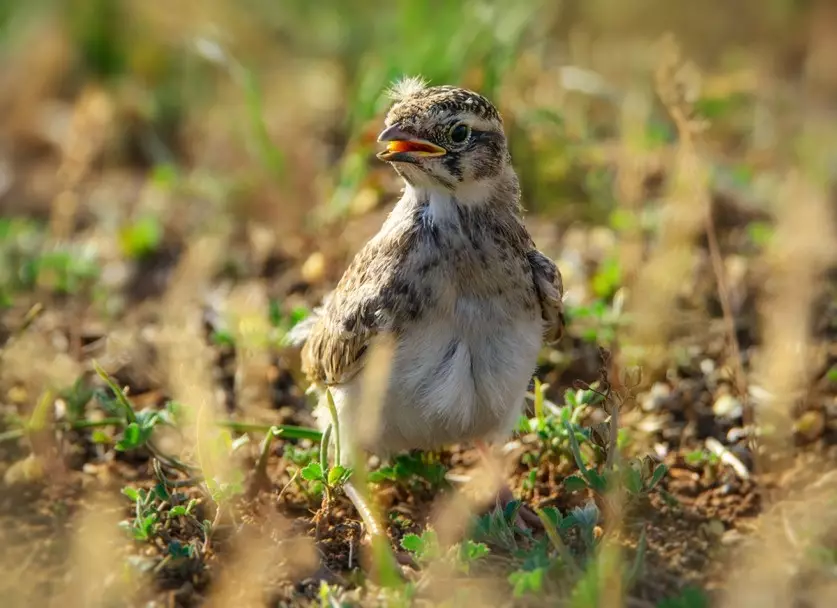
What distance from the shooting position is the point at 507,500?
493 cm

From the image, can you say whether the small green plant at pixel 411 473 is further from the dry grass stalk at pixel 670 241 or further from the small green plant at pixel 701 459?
the dry grass stalk at pixel 670 241

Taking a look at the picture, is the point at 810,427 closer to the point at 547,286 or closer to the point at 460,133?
the point at 547,286

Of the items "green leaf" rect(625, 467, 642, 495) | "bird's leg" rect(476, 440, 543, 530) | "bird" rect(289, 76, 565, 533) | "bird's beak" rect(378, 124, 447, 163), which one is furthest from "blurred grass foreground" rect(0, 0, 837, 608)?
"bird's beak" rect(378, 124, 447, 163)

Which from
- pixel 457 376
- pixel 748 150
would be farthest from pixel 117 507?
pixel 748 150

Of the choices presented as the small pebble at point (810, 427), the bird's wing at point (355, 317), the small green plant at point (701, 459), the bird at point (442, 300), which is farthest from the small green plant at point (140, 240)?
the small pebble at point (810, 427)

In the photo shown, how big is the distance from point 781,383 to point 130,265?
3933 millimetres

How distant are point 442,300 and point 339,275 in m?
2.20

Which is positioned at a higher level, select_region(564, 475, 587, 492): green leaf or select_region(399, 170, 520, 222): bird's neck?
select_region(399, 170, 520, 222): bird's neck

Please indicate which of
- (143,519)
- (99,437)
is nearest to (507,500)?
(143,519)

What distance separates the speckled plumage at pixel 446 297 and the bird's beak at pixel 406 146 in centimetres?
1

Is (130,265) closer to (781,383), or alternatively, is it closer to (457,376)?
(457,376)

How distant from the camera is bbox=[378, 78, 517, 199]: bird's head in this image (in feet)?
16.2

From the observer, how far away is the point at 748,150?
8562 mm

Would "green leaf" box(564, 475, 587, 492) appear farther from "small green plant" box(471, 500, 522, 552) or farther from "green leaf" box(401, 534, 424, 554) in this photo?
"green leaf" box(401, 534, 424, 554)
